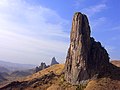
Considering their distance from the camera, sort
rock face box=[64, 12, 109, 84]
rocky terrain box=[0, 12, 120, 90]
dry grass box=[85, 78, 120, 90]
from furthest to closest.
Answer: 1. rock face box=[64, 12, 109, 84]
2. rocky terrain box=[0, 12, 120, 90]
3. dry grass box=[85, 78, 120, 90]

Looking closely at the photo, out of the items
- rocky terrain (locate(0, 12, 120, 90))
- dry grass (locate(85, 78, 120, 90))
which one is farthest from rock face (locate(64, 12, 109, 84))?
dry grass (locate(85, 78, 120, 90))

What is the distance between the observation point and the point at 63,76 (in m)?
96.9

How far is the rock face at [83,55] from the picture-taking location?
288 feet

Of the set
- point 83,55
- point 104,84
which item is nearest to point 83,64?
point 83,55

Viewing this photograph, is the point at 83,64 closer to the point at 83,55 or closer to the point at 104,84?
the point at 83,55

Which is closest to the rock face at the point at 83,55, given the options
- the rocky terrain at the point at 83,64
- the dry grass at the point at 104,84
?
the rocky terrain at the point at 83,64

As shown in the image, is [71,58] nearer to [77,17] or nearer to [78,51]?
[78,51]

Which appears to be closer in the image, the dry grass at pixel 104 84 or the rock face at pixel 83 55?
the dry grass at pixel 104 84

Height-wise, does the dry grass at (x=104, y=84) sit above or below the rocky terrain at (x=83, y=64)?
below

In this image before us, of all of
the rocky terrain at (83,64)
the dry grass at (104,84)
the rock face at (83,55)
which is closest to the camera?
the dry grass at (104,84)

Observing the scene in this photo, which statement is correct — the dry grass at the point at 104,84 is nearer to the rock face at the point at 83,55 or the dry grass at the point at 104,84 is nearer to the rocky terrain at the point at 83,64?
the rocky terrain at the point at 83,64

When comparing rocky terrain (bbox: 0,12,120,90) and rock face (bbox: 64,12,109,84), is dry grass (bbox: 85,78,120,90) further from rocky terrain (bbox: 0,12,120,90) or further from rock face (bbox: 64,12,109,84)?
rock face (bbox: 64,12,109,84)

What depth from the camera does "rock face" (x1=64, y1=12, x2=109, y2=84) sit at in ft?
288

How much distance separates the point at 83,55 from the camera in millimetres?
88188
